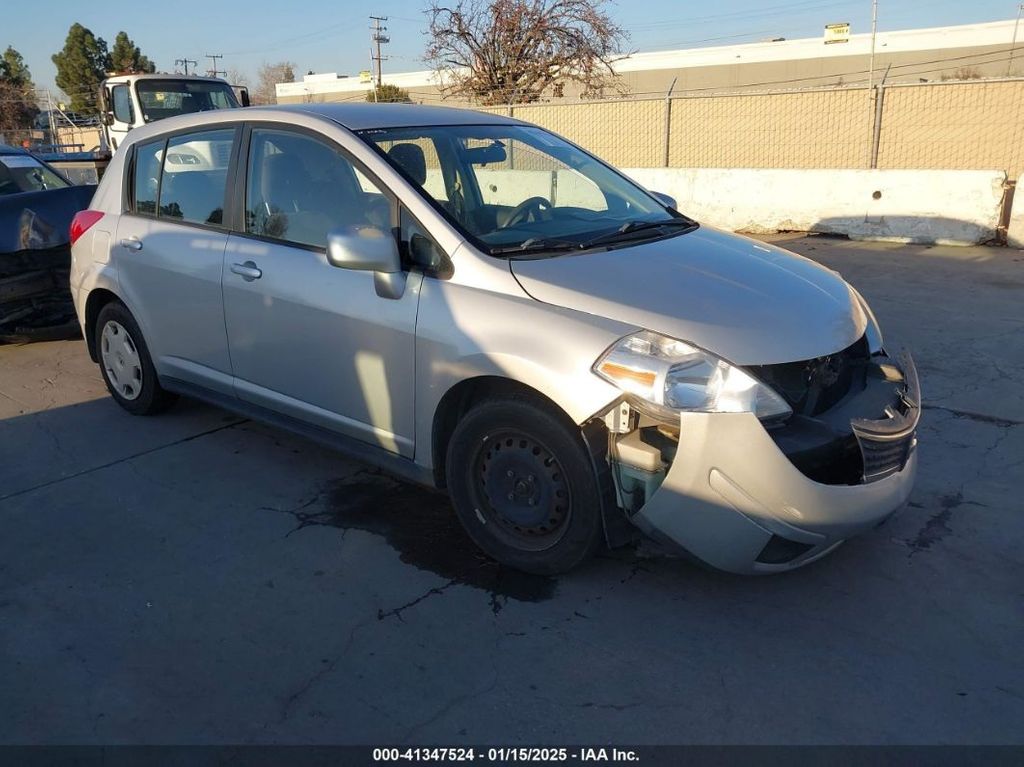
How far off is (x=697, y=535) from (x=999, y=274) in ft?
26.6

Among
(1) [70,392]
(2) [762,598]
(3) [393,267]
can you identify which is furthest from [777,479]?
(1) [70,392]

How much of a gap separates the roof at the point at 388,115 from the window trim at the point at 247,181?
0.11m

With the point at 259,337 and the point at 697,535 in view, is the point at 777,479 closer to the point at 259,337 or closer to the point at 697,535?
the point at 697,535

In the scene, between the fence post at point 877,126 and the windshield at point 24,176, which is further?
the fence post at point 877,126

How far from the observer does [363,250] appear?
11.0 feet

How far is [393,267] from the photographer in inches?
134

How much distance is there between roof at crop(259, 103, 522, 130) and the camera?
3.94 metres

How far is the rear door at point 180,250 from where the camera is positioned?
4340 millimetres

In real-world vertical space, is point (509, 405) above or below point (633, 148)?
below

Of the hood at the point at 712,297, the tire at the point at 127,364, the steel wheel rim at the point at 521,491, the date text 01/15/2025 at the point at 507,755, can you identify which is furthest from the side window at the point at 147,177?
the date text 01/15/2025 at the point at 507,755

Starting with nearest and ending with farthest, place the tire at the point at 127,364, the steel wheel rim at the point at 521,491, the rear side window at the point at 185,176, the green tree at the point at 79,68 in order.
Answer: the steel wheel rim at the point at 521,491
the rear side window at the point at 185,176
the tire at the point at 127,364
the green tree at the point at 79,68

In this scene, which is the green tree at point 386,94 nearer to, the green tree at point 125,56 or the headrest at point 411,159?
the green tree at point 125,56

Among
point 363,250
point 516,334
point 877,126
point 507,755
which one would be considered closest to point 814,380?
point 516,334

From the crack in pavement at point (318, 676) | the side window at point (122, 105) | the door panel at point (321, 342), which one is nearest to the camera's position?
the crack in pavement at point (318, 676)
